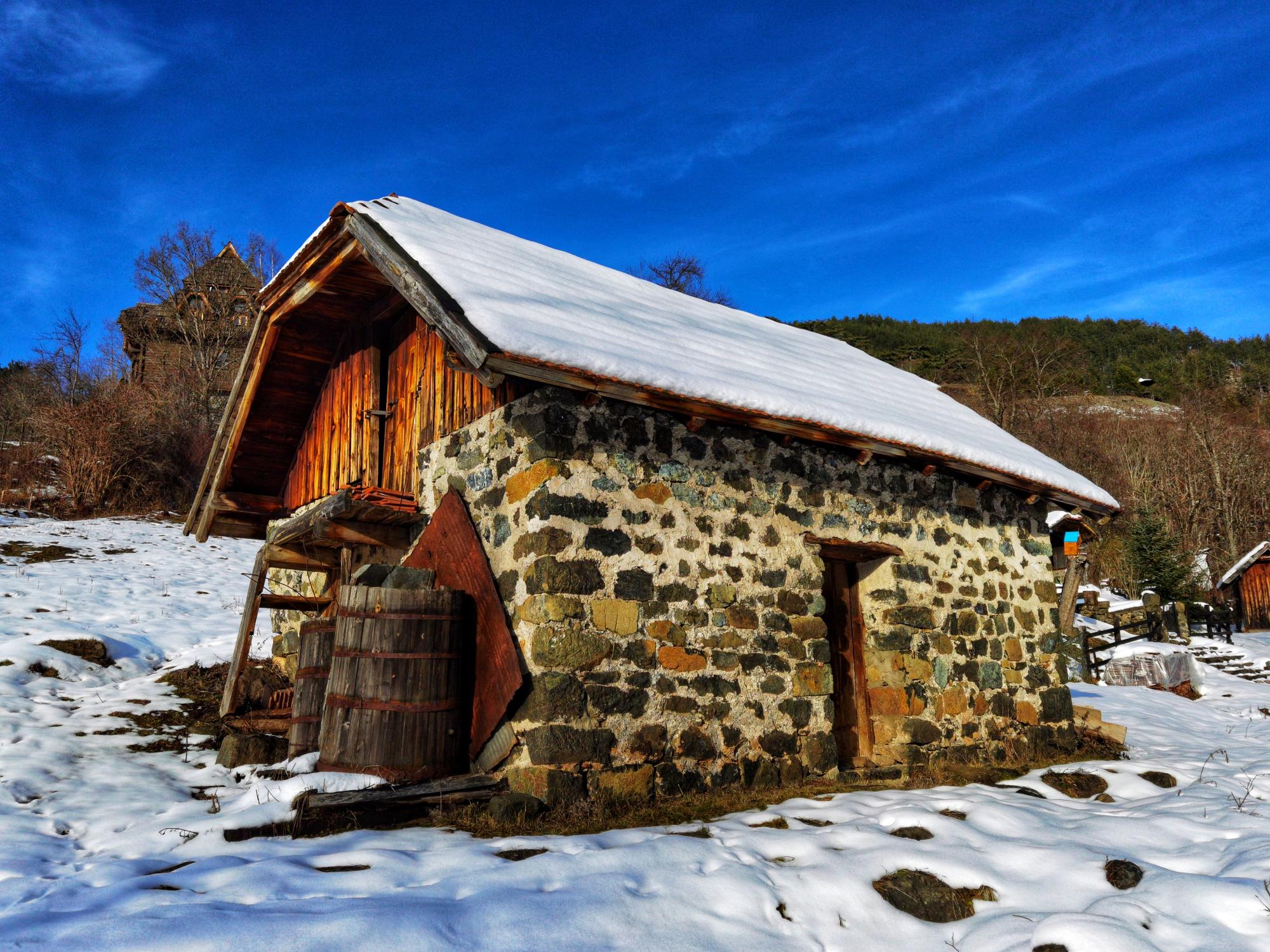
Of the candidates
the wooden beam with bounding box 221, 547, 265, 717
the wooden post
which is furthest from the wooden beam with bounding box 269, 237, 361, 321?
the wooden post

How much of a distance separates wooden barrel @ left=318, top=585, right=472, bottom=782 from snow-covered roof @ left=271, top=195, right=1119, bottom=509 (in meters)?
1.65

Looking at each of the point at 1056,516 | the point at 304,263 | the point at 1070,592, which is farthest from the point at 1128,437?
the point at 304,263

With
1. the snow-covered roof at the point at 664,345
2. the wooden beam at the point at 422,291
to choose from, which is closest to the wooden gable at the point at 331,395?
the wooden beam at the point at 422,291

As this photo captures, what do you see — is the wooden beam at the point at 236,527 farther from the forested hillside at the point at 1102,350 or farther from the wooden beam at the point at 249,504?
the forested hillside at the point at 1102,350

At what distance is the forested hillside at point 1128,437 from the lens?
30750 millimetres

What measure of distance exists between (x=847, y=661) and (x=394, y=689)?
3.93 m

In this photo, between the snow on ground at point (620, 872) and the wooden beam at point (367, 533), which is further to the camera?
the wooden beam at point (367, 533)

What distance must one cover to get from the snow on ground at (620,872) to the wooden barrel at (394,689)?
347mm

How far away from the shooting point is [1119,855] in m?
3.84

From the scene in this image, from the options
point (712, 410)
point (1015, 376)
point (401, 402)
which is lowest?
point (712, 410)

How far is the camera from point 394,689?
182 inches

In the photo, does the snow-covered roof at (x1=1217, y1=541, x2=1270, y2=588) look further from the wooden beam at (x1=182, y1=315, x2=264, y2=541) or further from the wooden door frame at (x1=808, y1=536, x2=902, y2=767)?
the wooden beam at (x1=182, y1=315, x2=264, y2=541)

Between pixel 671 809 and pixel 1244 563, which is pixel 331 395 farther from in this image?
pixel 1244 563

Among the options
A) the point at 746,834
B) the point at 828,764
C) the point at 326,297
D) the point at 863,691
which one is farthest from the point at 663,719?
the point at 326,297
